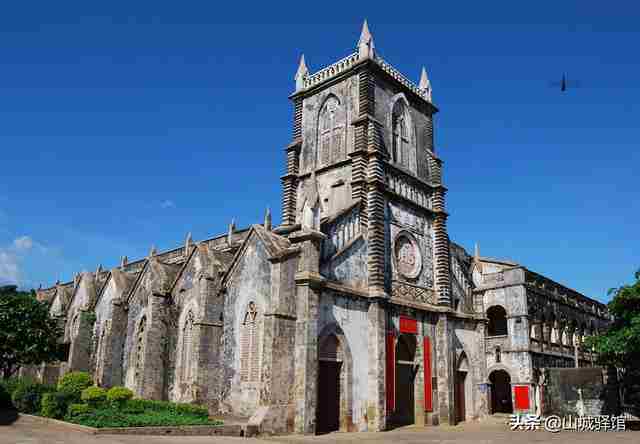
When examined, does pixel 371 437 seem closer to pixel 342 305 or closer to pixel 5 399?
pixel 342 305

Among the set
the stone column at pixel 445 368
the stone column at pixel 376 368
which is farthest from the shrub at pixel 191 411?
the stone column at pixel 445 368

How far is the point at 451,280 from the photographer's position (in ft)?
106

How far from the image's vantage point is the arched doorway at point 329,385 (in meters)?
22.8

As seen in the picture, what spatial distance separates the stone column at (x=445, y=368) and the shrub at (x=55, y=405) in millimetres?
17572

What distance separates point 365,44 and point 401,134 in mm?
5403

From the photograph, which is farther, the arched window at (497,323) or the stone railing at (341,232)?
the arched window at (497,323)

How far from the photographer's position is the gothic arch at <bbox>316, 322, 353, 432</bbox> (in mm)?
23234

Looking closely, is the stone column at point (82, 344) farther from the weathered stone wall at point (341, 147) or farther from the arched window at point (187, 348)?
the weathered stone wall at point (341, 147)

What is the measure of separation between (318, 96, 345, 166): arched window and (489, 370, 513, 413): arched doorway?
19.4 m

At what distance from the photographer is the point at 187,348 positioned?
28.3m

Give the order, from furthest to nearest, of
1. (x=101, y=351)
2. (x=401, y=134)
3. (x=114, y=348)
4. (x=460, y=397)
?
(x=101, y=351) → (x=114, y=348) → (x=401, y=134) → (x=460, y=397)

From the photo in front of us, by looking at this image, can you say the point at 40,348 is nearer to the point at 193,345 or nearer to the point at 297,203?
the point at 193,345

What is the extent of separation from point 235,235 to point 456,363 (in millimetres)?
14331

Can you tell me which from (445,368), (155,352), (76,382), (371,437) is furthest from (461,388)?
(76,382)
